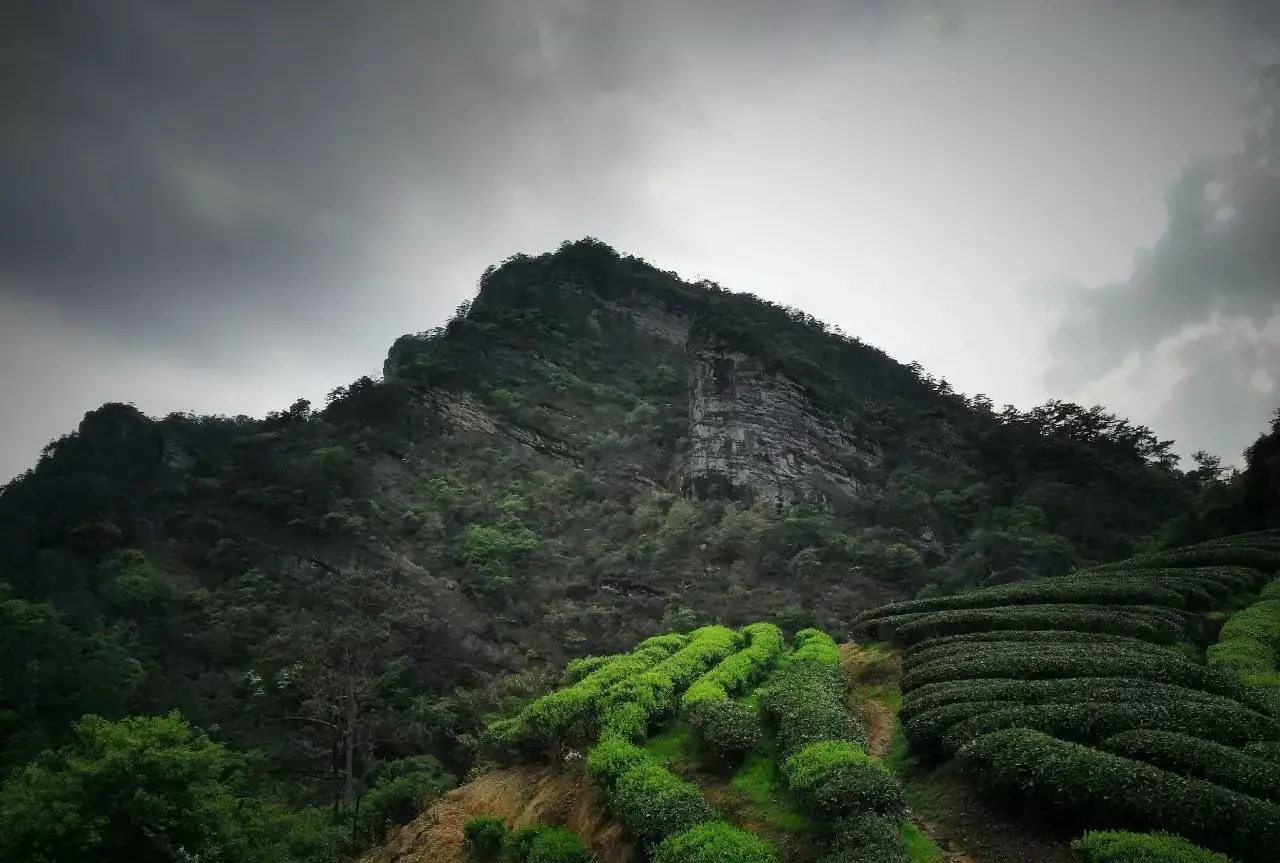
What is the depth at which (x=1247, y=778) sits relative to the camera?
7547mm

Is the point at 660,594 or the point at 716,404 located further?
the point at 716,404

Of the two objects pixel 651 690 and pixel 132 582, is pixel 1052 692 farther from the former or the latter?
pixel 132 582

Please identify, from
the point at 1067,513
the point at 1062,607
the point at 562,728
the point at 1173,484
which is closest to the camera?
the point at 562,728

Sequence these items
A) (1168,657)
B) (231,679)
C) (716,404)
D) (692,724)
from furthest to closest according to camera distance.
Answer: (716,404) < (231,679) < (692,724) < (1168,657)

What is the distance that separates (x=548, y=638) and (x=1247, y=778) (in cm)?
2790

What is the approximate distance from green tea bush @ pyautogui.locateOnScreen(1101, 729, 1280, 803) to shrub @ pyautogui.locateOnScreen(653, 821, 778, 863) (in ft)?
15.6

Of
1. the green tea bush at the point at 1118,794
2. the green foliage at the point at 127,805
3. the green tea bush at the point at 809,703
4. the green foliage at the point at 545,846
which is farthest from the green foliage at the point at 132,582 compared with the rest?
the green tea bush at the point at 1118,794

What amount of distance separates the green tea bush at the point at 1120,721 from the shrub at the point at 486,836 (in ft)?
25.7

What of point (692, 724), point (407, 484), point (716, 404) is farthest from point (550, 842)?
point (716, 404)

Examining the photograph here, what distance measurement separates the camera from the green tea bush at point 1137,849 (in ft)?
20.8

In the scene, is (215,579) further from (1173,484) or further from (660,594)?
(1173,484)

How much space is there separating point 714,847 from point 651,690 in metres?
6.27

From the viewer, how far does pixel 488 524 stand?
139ft

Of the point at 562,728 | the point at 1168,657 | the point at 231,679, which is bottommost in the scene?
the point at 231,679
